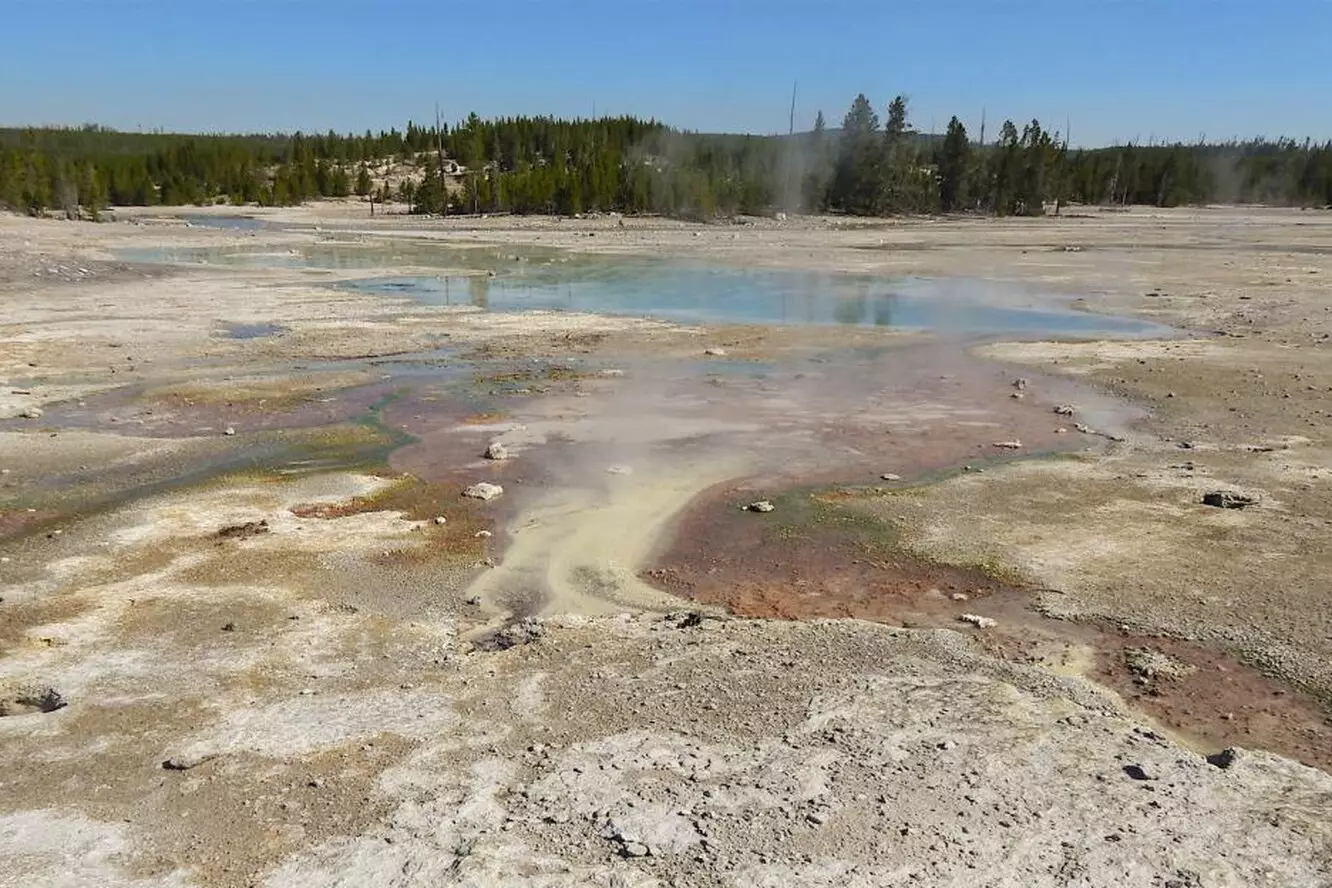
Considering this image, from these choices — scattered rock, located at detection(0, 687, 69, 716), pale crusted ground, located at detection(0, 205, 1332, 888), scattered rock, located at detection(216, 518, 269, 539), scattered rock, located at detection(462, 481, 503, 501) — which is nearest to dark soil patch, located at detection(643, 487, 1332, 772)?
pale crusted ground, located at detection(0, 205, 1332, 888)

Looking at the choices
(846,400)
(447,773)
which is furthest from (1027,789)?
(846,400)

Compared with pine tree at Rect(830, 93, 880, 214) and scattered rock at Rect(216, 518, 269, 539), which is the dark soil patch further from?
pine tree at Rect(830, 93, 880, 214)

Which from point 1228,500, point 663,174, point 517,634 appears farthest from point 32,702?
point 663,174

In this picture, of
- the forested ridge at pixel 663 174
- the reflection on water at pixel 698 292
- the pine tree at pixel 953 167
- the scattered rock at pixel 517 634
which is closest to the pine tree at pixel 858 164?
the forested ridge at pixel 663 174

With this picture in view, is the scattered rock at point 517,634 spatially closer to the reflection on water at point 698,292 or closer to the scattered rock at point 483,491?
the scattered rock at point 483,491

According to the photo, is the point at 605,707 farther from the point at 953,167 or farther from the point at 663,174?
the point at 953,167

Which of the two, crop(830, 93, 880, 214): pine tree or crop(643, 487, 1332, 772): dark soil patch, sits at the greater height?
crop(830, 93, 880, 214): pine tree
